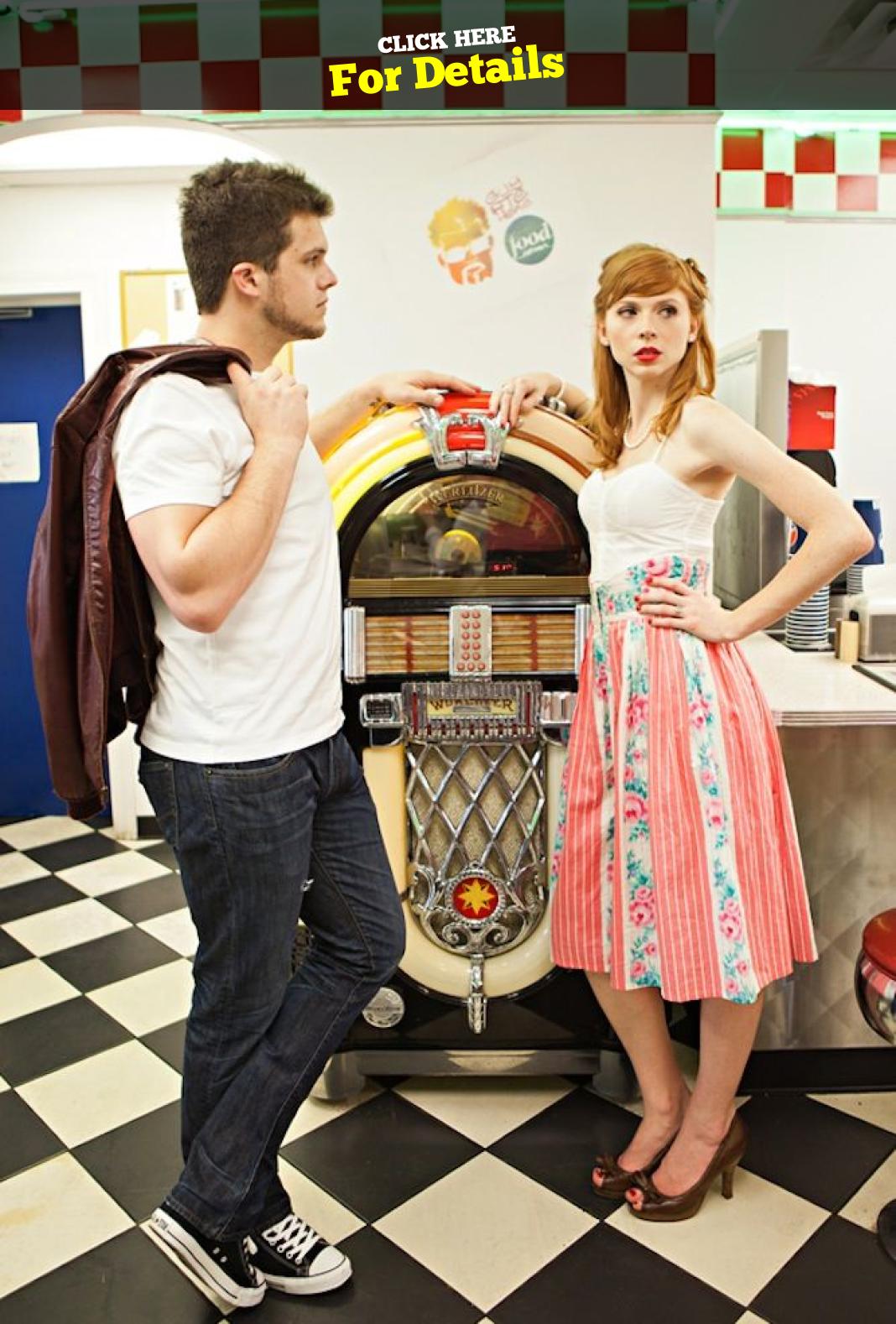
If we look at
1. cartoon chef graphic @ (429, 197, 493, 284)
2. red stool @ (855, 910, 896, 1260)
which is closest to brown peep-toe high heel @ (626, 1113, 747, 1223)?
red stool @ (855, 910, 896, 1260)

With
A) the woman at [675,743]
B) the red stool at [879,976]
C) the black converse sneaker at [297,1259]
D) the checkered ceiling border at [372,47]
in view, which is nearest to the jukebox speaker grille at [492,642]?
the woman at [675,743]

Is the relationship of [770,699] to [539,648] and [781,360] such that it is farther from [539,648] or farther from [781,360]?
[781,360]

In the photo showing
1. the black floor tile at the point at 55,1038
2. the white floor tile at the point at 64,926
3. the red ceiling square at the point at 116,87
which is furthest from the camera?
the white floor tile at the point at 64,926

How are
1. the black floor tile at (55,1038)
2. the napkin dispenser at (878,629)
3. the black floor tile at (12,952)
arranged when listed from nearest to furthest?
the napkin dispenser at (878,629) < the black floor tile at (55,1038) < the black floor tile at (12,952)

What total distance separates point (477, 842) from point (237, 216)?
4.28 ft

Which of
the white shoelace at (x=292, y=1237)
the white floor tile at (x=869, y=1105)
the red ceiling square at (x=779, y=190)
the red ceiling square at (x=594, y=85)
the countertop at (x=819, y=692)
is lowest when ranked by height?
the white floor tile at (x=869, y=1105)

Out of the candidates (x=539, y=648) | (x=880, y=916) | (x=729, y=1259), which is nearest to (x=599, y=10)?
(x=539, y=648)

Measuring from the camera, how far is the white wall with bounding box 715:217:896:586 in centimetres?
402

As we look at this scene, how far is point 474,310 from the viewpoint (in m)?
2.86

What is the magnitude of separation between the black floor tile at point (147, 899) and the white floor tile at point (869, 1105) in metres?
2.06

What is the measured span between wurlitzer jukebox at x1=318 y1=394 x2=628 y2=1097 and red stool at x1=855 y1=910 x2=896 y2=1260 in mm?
667

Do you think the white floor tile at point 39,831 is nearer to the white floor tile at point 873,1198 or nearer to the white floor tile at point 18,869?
the white floor tile at point 18,869

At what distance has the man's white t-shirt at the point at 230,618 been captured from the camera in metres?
1.50

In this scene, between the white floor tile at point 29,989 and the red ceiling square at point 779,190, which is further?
the red ceiling square at point 779,190
